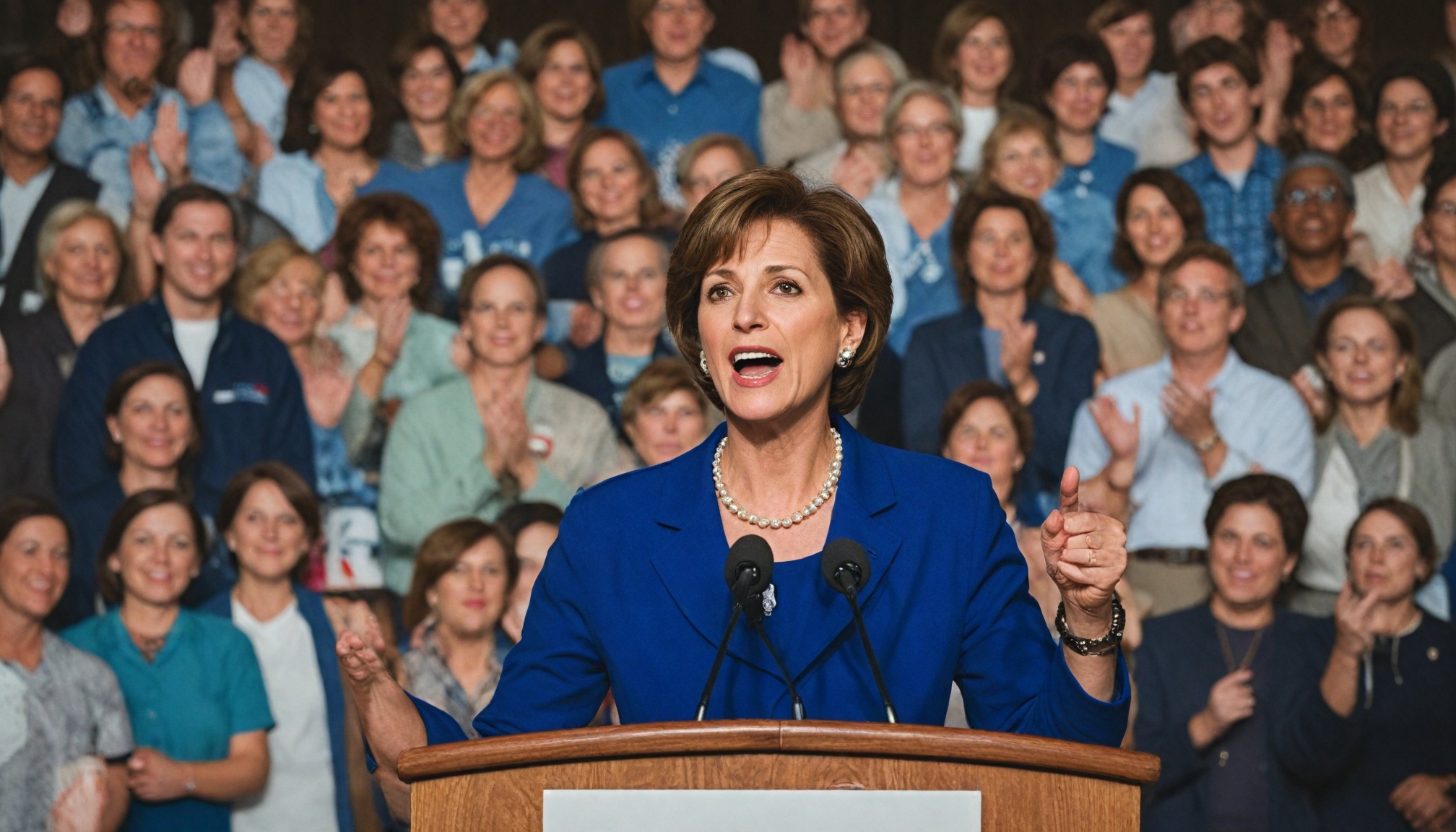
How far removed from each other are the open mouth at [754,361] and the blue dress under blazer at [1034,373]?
3.17 m

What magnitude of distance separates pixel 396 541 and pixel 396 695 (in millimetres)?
3321

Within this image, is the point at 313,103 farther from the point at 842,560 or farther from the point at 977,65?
the point at 842,560

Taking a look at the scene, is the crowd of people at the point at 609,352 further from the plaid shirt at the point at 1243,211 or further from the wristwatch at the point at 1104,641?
the wristwatch at the point at 1104,641

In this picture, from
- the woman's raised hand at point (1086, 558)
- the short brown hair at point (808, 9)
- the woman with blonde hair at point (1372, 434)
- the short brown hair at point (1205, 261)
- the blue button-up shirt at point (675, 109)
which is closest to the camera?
the woman's raised hand at point (1086, 558)

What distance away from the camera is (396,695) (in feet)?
5.21

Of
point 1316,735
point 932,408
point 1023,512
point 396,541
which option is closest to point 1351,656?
point 1316,735

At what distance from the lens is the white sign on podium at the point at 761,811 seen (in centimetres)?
131

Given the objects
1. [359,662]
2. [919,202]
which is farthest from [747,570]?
[919,202]

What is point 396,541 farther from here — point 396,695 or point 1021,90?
point 396,695

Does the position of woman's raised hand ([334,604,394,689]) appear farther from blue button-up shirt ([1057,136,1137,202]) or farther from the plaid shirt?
the plaid shirt

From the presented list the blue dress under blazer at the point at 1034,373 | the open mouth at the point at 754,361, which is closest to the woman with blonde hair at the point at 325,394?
→ the blue dress under blazer at the point at 1034,373

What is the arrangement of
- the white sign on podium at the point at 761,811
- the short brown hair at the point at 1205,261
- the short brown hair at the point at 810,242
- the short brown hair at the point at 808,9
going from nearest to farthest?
1. the white sign on podium at the point at 761,811
2. the short brown hair at the point at 810,242
3. the short brown hair at the point at 1205,261
4. the short brown hair at the point at 808,9

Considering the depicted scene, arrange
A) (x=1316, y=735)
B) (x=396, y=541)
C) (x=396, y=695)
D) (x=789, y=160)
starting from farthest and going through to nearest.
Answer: (x=789, y=160)
(x=396, y=541)
(x=1316, y=735)
(x=396, y=695)

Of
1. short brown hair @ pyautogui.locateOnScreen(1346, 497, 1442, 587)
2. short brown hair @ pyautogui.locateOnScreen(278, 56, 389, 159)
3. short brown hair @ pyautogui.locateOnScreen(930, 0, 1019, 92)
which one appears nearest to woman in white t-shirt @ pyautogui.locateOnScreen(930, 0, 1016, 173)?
short brown hair @ pyautogui.locateOnScreen(930, 0, 1019, 92)
